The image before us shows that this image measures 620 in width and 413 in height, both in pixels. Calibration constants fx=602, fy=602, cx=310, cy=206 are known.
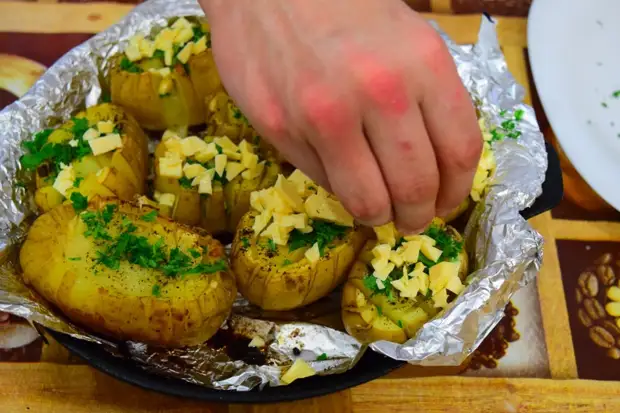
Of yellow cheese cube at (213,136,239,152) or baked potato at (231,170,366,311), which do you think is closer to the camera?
baked potato at (231,170,366,311)

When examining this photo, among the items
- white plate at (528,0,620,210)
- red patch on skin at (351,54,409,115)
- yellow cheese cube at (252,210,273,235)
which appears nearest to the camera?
red patch on skin at (351,54,409,115)

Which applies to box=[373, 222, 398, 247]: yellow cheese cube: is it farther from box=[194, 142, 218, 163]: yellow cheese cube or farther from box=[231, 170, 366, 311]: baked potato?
box=[194, 142, 218, 163]: yellow cheese cube

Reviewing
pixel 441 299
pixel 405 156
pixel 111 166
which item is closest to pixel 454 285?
pixel 441 299

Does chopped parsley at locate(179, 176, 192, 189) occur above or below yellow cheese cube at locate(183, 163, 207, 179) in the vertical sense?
below

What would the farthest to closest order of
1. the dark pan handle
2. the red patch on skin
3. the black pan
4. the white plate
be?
the white plate → the dark pan handle → the black pan → the red patch on skin

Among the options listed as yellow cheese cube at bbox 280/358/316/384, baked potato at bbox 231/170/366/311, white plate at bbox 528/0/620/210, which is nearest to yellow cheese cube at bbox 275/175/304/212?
baked potato at bbox 231/170/366/311

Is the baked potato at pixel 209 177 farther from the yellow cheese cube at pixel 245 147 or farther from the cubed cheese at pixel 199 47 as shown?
the cubed cheese at pixel 199 47

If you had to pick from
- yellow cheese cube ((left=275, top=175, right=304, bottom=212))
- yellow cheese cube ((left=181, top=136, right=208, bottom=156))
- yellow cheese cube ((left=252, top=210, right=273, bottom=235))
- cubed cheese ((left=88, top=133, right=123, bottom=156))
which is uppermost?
cubed cheese ((left=88, top=133, right=123, bottom=156))

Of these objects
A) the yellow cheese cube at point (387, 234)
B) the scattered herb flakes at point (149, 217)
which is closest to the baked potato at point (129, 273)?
the scattered herb flakes at point (149, 217)
